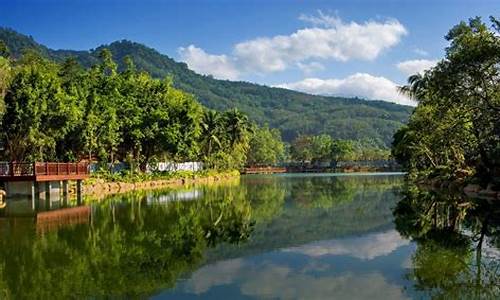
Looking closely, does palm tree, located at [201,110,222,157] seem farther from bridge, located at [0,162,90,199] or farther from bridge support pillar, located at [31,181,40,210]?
bridge support pillar, located at [31,181,40,210]

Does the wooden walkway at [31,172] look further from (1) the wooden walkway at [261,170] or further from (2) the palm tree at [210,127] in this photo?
(1) the wooden walkway at [261,170]

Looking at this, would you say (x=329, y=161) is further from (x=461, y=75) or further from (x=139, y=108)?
(x=461, y=75)

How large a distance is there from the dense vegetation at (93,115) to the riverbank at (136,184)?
3.00 metres

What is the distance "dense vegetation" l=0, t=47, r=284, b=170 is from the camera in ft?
118

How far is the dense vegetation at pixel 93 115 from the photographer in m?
36.1

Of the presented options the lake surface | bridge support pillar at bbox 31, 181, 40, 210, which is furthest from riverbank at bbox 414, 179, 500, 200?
bridge support pillar at bbox 31, 181, 40, 210

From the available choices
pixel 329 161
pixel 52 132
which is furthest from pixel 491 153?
pixel 329 161

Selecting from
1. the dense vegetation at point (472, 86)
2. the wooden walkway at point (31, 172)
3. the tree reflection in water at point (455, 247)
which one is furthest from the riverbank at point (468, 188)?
the wooden walkway at point (31, 172)

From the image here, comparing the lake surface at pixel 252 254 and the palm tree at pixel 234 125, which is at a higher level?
the palm tree at pixel 234 125

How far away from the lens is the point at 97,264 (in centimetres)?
1308

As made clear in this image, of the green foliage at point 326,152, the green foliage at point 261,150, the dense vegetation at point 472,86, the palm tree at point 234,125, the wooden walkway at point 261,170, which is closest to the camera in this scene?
the dense vegetation at point 472,86

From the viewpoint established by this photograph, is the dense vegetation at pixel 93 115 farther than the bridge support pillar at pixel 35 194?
Yes

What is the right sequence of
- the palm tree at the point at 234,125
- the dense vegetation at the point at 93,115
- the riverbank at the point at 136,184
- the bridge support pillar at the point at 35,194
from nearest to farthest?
the bridge support pillar at the point at 35,194 < the dense vegetation at the point at 93,115 < the riverbank at the point at 136,184 < the palm tree at the point at 234,125

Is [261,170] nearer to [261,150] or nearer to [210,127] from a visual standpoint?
[261,150]
